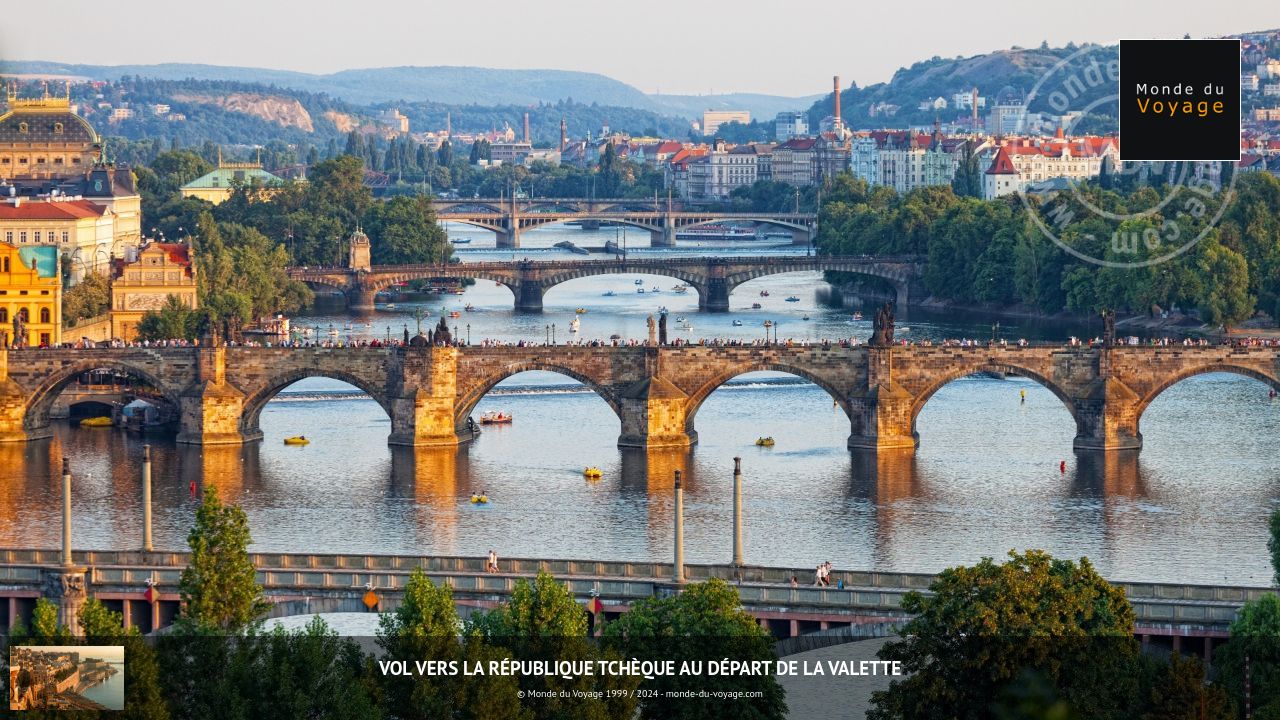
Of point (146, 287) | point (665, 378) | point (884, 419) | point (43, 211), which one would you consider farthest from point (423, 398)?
point (43, 211)

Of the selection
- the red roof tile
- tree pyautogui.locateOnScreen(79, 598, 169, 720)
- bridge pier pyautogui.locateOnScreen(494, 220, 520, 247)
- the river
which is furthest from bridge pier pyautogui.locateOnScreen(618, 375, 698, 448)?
bridge pier pyautogui.locateOnScreen(494, 220, 520, 247)

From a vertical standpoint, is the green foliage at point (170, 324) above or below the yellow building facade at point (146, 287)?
below

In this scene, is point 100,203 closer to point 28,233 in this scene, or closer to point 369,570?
point 28,233

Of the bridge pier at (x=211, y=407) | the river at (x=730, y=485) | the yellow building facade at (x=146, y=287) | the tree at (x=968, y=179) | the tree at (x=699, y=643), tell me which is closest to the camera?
the tree at (x=699, y=643)

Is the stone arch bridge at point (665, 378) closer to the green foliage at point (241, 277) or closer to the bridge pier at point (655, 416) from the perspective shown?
the bridge pier at point (655, 416)

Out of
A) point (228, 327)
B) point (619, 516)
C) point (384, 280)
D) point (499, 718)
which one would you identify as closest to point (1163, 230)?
point (384, 280)

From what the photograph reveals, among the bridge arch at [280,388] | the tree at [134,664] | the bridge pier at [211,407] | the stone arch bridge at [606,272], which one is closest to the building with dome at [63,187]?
the stone arch bridge at [606,272]

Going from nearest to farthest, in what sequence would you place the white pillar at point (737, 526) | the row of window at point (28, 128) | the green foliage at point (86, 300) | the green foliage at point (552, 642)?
the green foliage at point (552, 642)
the white pillar at point (737, 526)
the green foliage at point (86, 300)
the row of window at point (28, 128)

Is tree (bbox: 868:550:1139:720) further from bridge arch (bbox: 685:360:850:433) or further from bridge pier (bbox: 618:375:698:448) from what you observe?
bridge arch (bbox: 685:360:850:433)
